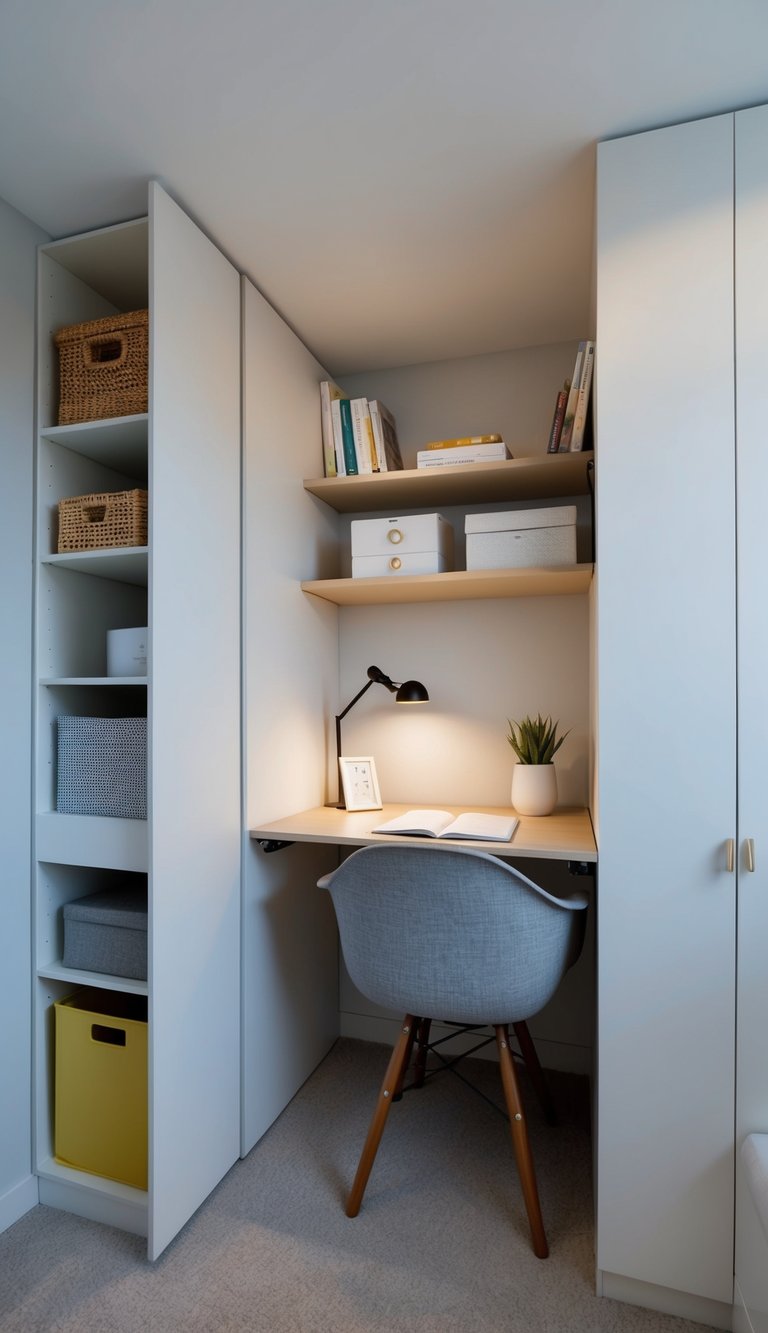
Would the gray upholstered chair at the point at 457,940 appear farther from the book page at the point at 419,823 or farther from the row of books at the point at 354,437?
the row of books at the point at 354,437

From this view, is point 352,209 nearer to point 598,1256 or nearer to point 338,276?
point 338,276

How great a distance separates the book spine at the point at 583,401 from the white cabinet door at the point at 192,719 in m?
0.94

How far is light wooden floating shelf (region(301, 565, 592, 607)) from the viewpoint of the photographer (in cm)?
200

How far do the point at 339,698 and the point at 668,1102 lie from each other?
1.65 metres

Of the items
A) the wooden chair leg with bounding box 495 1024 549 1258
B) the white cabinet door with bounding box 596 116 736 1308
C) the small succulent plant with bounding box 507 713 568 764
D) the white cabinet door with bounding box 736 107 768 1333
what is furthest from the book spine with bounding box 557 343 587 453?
the wooden chair leg with bounding box 495 1024 549 1258

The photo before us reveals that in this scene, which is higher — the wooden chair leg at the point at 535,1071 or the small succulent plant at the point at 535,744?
the small succulent plant at the point at 535,744

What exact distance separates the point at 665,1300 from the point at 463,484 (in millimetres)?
2072

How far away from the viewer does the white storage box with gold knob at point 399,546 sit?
221 centimetres

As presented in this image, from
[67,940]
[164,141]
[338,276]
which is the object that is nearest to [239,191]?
[164,141]

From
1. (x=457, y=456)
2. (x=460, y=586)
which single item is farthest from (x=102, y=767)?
(x=457, y=456)

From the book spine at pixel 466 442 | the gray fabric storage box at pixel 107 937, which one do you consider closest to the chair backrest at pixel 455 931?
the gray fabric storage box at pixel 107 937

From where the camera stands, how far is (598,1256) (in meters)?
1.47

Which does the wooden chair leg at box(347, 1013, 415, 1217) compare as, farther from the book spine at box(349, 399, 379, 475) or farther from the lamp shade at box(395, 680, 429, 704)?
the book spine at box(349, 399, 379, 475)

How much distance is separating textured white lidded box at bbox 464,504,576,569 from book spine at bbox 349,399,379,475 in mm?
421
